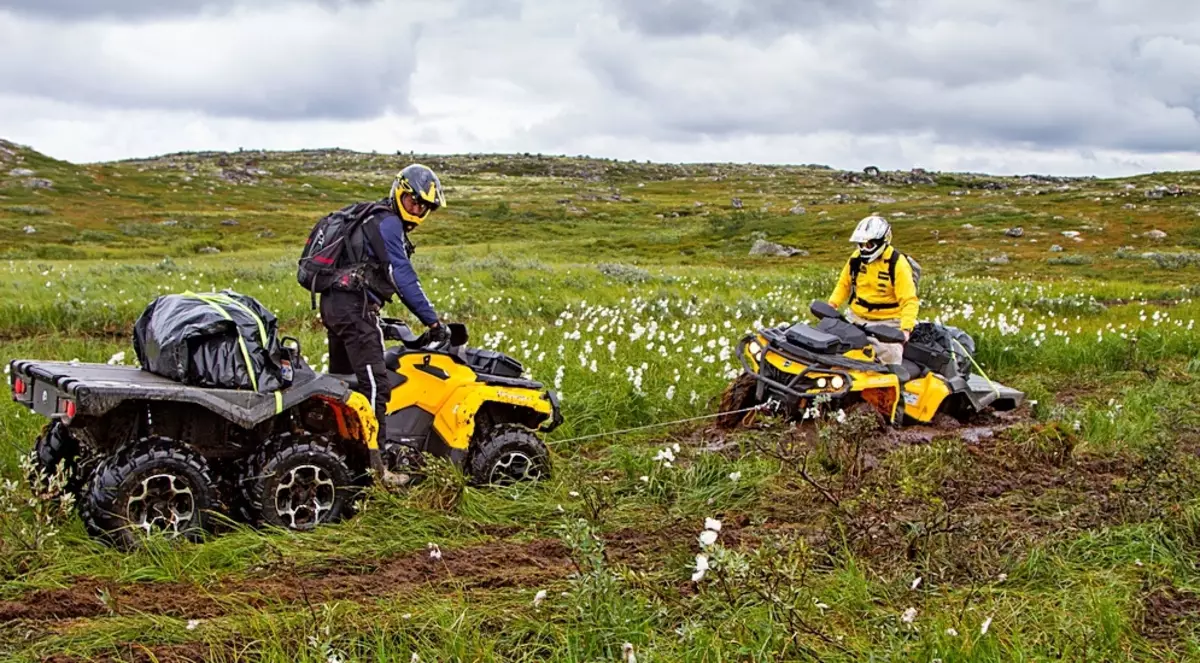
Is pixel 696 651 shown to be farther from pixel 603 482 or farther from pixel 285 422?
pixel 285 422

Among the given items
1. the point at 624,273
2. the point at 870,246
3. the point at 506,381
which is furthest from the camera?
the point at 624,273

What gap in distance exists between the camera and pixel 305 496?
596 cm

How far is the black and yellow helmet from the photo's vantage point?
265 inches

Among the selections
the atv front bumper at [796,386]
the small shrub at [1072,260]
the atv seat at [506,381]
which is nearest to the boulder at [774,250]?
→ the small shrub at [1072,260]

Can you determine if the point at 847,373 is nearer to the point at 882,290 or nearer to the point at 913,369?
the point at 913,369

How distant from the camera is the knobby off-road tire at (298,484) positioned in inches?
228

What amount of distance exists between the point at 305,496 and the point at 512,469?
5.27ft

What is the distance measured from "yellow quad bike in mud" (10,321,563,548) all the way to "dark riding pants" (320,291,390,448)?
0.14 metres

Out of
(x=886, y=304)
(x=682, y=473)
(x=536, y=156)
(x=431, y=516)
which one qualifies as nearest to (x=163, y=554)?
(x=431, y=516)

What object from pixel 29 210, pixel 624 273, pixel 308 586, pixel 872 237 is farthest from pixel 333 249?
pixel 29 210

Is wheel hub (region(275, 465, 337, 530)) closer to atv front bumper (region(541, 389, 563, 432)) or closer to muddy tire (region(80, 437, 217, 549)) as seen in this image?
muddy tire (region(80, 437, 217, 549))

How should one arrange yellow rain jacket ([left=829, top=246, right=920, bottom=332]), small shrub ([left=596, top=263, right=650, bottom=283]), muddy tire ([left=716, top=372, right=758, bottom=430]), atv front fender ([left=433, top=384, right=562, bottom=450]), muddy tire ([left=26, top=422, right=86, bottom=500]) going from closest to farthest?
1. muddy tire ([left=26, top=422, right=86, bottom=500])
2. atv front fender ([left=433, top=384, right=562, bottom=450])
3. muddy tire ([left=716, top=372, right=758, bottom=430])
4. yellow rain jacket ([left=829, top=246, right=920, bottom=332])
5. small shrub ([left=596, top=263, right=650, bottom=283])

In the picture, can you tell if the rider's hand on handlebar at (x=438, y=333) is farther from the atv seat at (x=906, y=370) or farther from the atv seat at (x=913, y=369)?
the atv seat at (x=913, y=369)

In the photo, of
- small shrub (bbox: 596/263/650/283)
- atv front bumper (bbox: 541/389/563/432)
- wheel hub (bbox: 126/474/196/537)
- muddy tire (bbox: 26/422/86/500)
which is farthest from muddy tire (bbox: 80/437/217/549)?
small shrub (bbox: 596/263/650/283)
